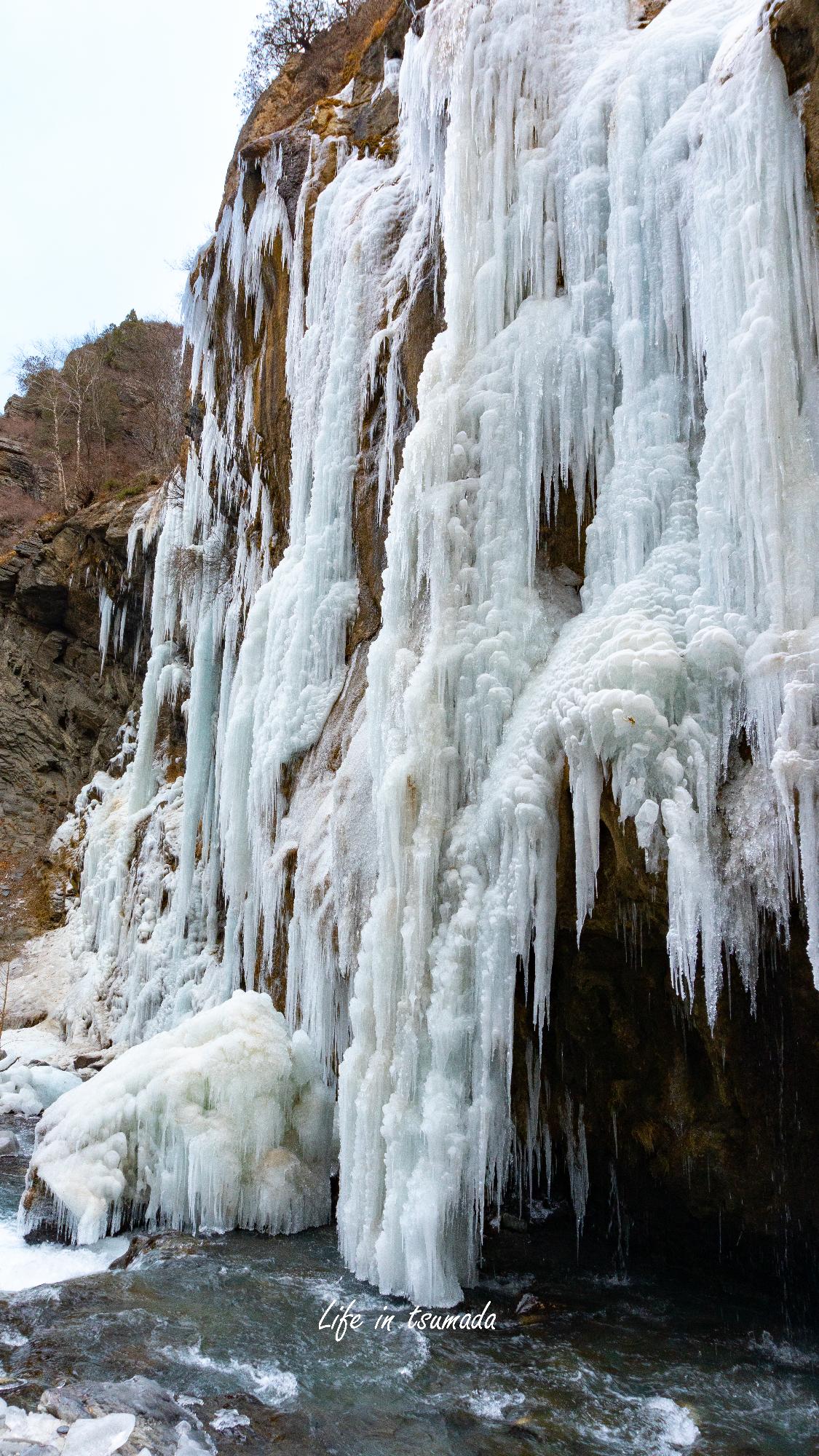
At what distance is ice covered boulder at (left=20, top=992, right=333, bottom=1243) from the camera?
21.8 feet

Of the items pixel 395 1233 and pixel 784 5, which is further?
pixel 395 1233

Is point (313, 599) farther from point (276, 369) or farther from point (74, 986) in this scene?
point (74, 986)

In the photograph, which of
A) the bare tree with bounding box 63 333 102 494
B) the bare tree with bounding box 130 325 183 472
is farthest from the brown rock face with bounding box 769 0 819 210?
the bare tree with bounding box 63 333 102 494

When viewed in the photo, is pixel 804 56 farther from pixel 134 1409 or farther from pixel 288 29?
pixel 288 29

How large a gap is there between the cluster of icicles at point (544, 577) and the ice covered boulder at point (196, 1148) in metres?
0.58

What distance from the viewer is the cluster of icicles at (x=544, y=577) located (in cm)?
459

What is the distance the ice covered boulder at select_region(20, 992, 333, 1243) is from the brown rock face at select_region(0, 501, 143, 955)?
11.6 metres

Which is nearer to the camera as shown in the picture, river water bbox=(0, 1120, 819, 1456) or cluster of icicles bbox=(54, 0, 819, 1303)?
A: river water bbox=(0, 1120, 819, 1456)

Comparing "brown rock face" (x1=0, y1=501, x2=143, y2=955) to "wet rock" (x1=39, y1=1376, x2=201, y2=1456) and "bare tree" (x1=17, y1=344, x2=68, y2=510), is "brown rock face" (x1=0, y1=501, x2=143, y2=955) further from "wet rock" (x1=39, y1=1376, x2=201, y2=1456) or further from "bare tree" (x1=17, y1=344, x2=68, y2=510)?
"wet rock" (x1=39, y1=1376, x2=201, y2=1456)

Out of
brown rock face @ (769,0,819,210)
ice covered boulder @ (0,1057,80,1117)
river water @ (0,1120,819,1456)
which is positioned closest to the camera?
river water @ (0,1120,819,1456)

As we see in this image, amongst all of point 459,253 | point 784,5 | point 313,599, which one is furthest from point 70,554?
point 784,5

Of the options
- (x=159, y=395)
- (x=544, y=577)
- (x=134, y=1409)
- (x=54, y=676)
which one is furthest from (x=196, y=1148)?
(x=159, y=395)

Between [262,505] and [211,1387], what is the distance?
8.89 m

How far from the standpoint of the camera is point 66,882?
56.7 ft
